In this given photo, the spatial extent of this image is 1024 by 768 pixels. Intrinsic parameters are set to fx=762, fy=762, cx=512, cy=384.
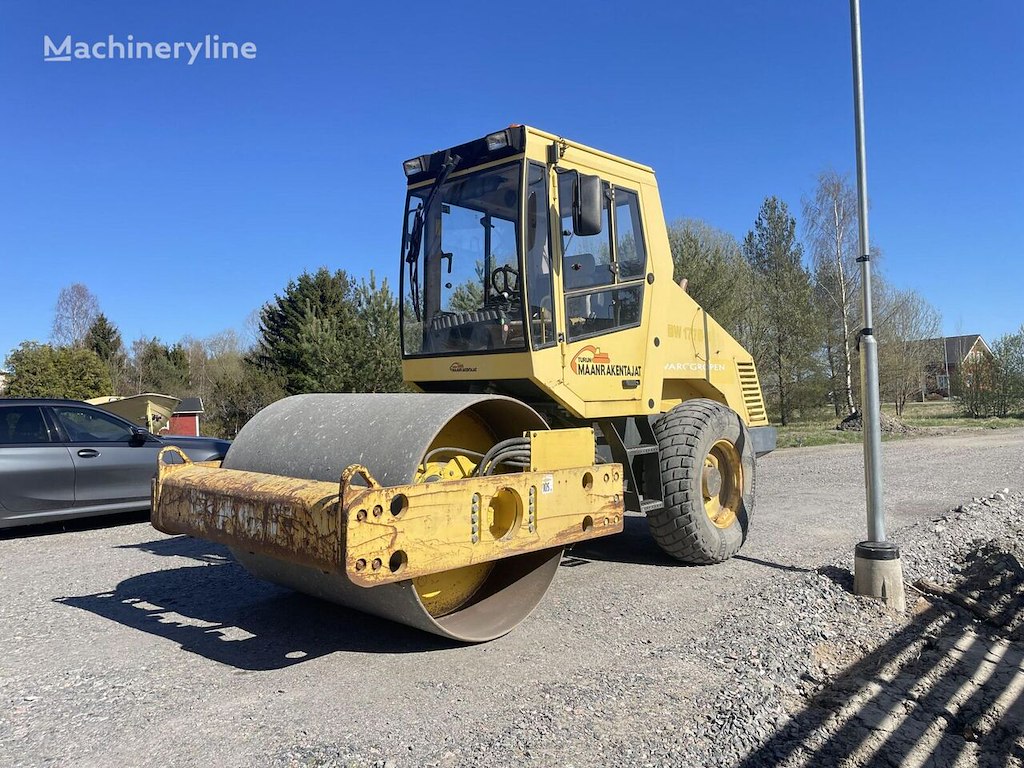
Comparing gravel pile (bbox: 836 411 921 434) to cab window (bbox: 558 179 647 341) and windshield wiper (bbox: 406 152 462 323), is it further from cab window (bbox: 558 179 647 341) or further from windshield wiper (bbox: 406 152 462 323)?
windshield wiper (bbox: 406 152 462 323)

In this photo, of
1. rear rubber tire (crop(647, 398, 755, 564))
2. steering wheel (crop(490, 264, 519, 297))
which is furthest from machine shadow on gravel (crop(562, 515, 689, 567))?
steering wheel (crop(490, 264, 519, 297))

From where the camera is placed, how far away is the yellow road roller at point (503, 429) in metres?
3.72

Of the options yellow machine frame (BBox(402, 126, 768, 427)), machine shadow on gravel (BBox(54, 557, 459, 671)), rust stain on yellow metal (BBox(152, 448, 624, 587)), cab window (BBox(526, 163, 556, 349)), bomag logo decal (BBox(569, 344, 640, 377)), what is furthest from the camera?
bomag logo decal (BBox(569, 344, 640, 377))

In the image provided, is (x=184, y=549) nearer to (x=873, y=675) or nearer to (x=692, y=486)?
(x=692, y=486)

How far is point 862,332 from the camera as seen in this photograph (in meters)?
5.41

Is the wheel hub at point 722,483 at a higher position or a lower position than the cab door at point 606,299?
lower

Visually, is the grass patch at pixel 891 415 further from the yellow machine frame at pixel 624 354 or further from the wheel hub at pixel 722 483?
the wheel hub at pixel 722 483

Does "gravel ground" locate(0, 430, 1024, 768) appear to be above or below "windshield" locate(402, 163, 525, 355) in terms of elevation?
below

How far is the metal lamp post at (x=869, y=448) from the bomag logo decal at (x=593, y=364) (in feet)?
5.67

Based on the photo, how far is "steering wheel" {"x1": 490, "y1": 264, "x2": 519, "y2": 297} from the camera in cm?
565

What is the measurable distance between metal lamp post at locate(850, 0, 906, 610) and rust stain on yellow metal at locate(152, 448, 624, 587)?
193 cm

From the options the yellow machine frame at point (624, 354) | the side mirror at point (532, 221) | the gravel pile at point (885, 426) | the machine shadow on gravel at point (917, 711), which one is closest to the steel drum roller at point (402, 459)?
the yellow machine frame at point (624, 354)

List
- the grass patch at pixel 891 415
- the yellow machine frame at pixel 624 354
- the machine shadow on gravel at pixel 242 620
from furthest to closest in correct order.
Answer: the grass patch at pixel 891 415 < the yellow machine frame at pixel 624 354 < the machine shadow on gravel at pixel 242 620

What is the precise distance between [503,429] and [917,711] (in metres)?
2.63
